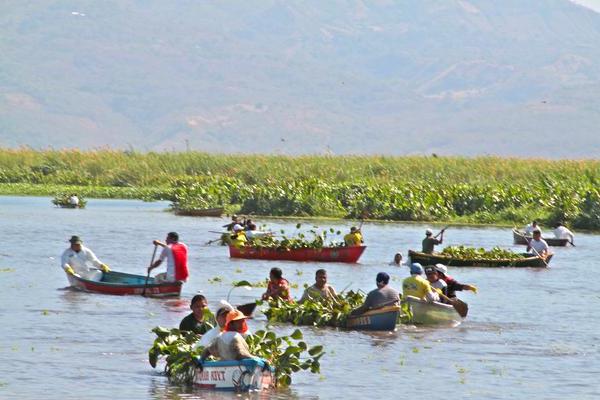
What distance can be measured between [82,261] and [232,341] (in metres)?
14.4

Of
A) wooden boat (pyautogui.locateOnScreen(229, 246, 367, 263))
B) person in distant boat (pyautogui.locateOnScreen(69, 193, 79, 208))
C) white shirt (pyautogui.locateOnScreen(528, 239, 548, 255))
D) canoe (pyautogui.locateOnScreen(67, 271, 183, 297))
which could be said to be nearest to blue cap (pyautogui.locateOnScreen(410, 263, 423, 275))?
canoe (pyautogui.locateOnScreen(67, 271, 183, 297))

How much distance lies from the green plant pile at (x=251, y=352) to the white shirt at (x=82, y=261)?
Result: 11780mm

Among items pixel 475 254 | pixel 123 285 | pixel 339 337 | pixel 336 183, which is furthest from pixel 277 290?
pixel 336 183

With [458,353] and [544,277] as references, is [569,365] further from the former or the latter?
[544,277]

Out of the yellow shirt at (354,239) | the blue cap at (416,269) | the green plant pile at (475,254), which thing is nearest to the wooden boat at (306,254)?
the yellow shirt at (354,239)

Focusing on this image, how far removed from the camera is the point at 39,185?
310ft

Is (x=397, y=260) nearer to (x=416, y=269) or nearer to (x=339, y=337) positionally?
(x=416, y=269)

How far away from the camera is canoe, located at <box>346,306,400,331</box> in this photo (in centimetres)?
3002

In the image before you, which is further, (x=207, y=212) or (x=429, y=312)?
(x=207, y=212)

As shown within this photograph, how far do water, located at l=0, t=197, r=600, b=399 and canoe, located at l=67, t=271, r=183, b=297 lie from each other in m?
0.25

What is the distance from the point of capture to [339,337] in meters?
30.2

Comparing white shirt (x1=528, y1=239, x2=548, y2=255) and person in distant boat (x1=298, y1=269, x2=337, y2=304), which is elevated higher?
white shirt (x1=528, y1=239, x2=548, y2=255)

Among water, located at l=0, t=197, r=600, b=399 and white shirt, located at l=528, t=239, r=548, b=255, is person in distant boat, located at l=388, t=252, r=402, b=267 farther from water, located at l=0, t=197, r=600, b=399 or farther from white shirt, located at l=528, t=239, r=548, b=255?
white shirt, located at l=528, t=239, r=548, b=255

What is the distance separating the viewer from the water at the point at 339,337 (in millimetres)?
25109
